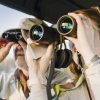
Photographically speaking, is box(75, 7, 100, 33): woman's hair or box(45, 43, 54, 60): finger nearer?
box(75, 7, 100, 33): woman's hair

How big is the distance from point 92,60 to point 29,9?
3.86 ft

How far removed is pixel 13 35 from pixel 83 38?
450mm

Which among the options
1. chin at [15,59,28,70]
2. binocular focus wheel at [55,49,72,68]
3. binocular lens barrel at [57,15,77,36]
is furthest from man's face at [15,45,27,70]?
binocular lens barrel at [57,15,77,36]

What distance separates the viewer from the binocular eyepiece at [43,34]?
1037 millimetres

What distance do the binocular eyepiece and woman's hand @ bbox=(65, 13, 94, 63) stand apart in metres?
0.16

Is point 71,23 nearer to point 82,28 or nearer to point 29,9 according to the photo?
point 82,28

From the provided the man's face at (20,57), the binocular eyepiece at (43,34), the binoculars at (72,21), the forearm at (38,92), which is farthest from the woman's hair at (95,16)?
the man's face at (20,57)

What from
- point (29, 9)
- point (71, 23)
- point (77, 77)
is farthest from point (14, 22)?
point (71, 23)

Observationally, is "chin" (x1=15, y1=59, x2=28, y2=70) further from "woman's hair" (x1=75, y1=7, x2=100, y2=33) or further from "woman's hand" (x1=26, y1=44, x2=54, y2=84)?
"woman's hair" (x1=75, y1=7, x2=100, y2=33)

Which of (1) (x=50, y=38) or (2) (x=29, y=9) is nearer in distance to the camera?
(1) (x=50, y=38)

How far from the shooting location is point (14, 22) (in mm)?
2170

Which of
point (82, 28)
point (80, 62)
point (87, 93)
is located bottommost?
point (87, 93)

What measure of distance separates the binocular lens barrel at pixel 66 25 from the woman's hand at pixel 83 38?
18 millimetres

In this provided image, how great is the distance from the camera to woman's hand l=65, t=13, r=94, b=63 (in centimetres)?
86
